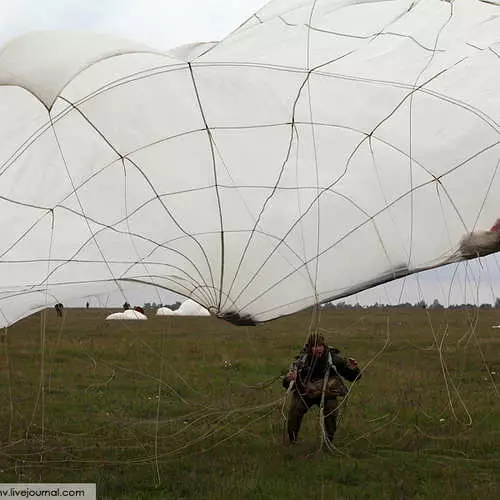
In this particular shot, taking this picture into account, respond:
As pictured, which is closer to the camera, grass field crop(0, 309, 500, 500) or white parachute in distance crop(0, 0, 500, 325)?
white parachute in distance crop(0, 0, 500, 325)

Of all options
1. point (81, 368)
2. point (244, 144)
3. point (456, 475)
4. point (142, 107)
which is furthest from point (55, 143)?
point (81, 368)

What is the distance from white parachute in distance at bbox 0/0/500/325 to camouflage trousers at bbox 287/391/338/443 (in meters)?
2.86

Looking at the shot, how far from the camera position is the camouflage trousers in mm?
11625

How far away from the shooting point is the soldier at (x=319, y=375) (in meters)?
11.4

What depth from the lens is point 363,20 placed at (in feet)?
31.7

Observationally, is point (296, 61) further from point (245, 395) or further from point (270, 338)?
point (270, 338)

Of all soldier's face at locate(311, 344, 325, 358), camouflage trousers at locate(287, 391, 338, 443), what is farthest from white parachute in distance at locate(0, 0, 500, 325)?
camouflage trousers at locate(287, 391, 338, 443)

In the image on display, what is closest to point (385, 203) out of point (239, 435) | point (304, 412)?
point (304, 412)

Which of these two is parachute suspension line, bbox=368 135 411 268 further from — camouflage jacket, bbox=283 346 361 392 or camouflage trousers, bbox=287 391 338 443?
camouflage trousers, bbox=287 391 338 443

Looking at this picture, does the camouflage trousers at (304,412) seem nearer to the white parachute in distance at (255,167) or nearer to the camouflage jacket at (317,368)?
the camouflage jacket at (317,368)

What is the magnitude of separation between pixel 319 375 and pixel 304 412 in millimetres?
609

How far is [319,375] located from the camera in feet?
38.1

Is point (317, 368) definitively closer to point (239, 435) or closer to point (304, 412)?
point (304, 412)

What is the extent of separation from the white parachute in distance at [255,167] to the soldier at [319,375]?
7.86ft
